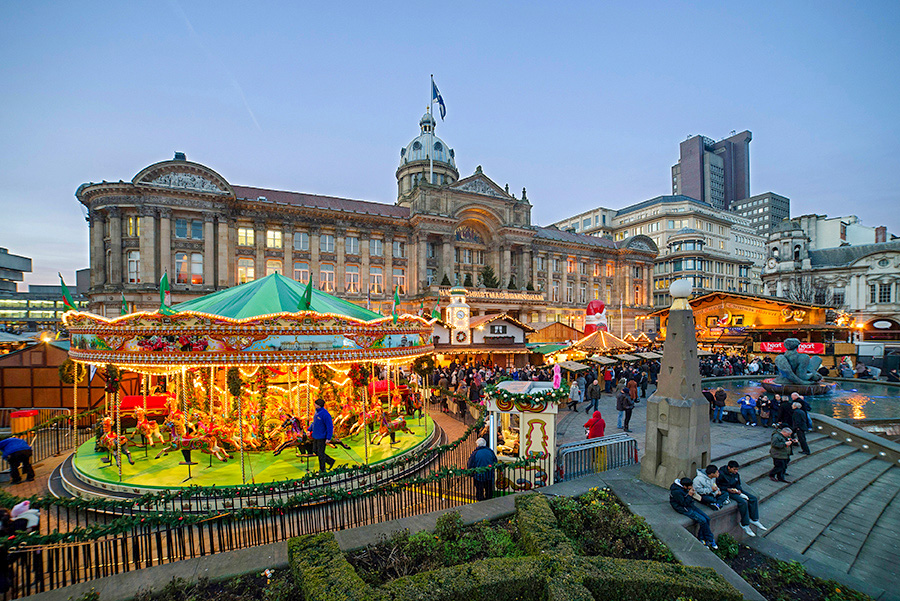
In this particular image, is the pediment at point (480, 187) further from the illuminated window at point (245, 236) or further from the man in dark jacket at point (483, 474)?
the man in dark jacket at point (483, 474)

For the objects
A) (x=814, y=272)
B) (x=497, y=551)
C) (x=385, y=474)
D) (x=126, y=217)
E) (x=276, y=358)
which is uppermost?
(x=126, y=217)

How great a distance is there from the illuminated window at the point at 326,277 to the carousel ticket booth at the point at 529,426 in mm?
32757

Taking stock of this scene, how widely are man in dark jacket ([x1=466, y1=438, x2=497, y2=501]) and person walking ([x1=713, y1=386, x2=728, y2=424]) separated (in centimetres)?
1034

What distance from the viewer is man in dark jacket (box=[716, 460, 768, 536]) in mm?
6984

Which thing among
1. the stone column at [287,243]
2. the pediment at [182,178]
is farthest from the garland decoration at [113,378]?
the pediment at [182,178]

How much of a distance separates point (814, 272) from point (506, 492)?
6359cm

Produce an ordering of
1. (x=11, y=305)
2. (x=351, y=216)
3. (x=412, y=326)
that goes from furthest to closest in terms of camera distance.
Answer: (x=11, y=305)
(x=351, y=216)
(x=412, y=326)

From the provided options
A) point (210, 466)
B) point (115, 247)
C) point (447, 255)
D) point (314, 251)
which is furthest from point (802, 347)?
point (115, 247)

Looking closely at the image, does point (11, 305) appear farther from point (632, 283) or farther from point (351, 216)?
point (632, 283)

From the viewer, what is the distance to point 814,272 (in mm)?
50656

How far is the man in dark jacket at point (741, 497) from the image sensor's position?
6.98 meters

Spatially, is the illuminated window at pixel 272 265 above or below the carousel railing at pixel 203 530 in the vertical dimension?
above

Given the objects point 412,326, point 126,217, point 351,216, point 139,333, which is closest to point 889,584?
point 412,326

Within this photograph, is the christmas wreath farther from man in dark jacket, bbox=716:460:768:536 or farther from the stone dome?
the stone dome
